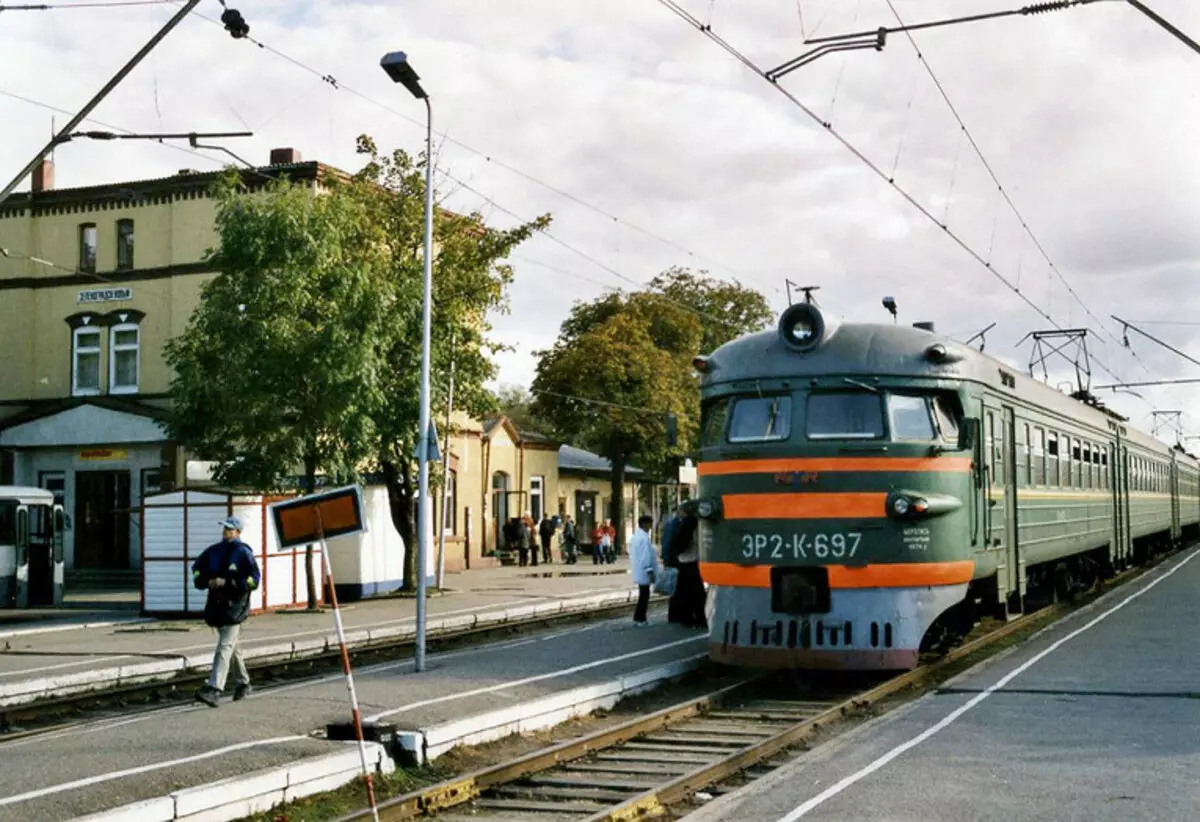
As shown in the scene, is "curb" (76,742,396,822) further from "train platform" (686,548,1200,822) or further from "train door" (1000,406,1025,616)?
"train door" (1000,406,1025,616)

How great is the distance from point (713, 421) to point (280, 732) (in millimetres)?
5966

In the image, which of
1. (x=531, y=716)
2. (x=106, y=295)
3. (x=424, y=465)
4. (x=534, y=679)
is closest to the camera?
(x=531, y=716)

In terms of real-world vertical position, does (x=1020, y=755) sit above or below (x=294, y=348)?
below

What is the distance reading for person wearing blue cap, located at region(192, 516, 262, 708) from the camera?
13.1 metres

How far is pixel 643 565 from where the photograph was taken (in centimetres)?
2072

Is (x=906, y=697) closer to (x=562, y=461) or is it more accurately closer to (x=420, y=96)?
(x=420, y=96)

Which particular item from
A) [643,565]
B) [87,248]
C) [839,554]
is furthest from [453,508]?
[839,554]

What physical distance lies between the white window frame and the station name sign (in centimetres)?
76

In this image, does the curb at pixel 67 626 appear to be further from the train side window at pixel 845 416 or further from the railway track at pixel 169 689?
the train side window at pixel 845 416

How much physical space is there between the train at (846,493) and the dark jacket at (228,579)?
4454 millimetres

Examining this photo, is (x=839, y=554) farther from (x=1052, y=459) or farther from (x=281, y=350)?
(x=281, y=350)

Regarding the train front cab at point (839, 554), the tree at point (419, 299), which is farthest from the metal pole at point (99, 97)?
the tree at point (419, 299)

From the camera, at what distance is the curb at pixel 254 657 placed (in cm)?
1587

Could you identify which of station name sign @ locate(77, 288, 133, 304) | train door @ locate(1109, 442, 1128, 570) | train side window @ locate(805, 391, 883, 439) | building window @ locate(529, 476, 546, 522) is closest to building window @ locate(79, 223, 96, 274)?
station name sign @ locate(77, 288, 133, 304)
